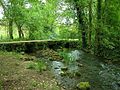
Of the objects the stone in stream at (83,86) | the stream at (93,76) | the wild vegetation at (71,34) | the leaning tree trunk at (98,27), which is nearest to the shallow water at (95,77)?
the stream at (93,76)

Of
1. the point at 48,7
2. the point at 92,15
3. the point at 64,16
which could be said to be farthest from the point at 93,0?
the point at 48,7

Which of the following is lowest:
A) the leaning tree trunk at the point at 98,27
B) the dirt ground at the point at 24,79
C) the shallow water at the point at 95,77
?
the shallow water at the point at 95,77

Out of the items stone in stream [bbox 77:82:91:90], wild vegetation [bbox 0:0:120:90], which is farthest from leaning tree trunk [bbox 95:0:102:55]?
stone in stream [bbox 77:82:91:90]

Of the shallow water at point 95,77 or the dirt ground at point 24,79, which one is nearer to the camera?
the dirt ground at point 24,79

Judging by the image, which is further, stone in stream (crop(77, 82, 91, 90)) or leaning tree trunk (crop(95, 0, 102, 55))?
leaning tree trunk (crop(95, 0, 102, 55))

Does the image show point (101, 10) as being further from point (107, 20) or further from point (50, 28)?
point (50, 28)

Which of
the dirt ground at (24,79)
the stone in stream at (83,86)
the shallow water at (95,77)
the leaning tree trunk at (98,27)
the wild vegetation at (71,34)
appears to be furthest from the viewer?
the leaning tree trunk at (98,27)

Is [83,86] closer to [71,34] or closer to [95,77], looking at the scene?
[95,77]

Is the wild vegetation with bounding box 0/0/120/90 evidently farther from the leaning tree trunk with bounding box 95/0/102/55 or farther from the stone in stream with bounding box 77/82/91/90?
the stone in stream with bounding box 77/82/91/90

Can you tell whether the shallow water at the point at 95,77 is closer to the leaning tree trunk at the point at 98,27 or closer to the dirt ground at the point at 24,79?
the dirt ground at the point at 24,79

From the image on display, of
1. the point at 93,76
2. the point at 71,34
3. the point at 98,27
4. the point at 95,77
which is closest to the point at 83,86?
the point at 95,77

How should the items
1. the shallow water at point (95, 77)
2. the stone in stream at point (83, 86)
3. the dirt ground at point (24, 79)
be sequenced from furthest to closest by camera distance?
the shallow water at point (95, 77)
the stone in stream at point (83, 86)
the dirt ground at point (24, 79)

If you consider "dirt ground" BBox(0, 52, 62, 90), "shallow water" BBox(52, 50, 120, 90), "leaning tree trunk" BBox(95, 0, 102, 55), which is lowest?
"shallow water" BBox(52, 50, 120, 90)

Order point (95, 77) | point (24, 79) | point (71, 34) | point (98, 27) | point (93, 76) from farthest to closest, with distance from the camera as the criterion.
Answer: point (71, 34) < point (98, 27) < point (93, 76) < point (95, 77) < point (24, 79)
